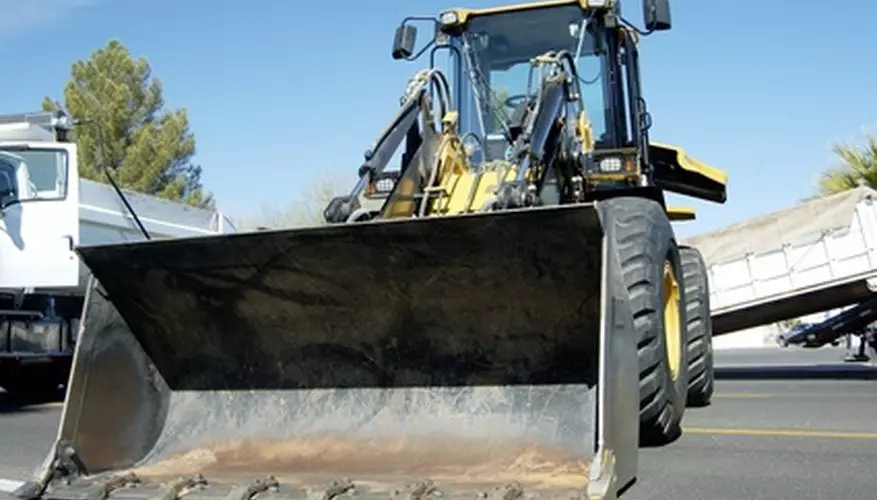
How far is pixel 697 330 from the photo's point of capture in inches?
330

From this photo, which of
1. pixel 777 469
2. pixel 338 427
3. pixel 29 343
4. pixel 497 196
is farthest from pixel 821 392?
pixel 29 343

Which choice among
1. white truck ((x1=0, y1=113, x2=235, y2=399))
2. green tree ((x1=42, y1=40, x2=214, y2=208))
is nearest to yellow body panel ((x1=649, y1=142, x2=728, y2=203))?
white truck ((x1=0, y1=113, x2=235, y2=399))

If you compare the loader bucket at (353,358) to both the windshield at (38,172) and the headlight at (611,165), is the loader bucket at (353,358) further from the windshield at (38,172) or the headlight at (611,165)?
the windshield at (38,172)

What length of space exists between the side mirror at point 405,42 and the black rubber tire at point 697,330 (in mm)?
2770

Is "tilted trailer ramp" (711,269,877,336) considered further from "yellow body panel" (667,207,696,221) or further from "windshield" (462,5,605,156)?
"windshield" (462,5,605,156)

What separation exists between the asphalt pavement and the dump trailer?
42 cm

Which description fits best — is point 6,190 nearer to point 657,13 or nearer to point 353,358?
point 353,358

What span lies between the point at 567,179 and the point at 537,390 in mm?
2160

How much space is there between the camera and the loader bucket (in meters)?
5.07

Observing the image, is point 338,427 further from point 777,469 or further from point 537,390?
point 777,469

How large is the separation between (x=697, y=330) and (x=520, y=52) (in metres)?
2.63

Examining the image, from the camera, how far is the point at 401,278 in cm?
554

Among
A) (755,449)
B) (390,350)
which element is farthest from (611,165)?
(390,350)

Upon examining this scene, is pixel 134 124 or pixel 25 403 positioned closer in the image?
pixel 25 403
